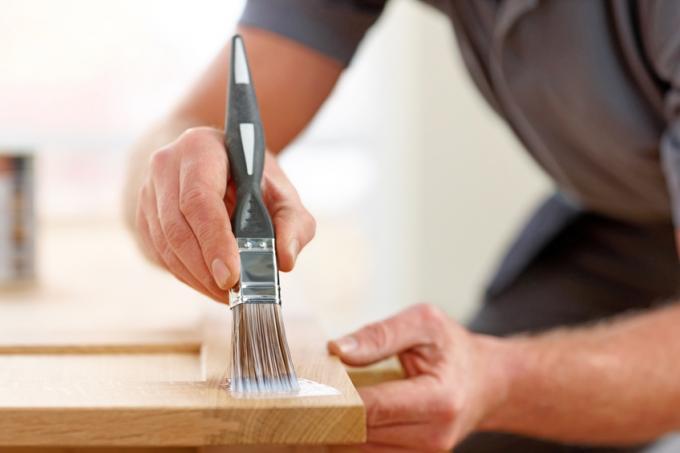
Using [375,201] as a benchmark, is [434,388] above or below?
above

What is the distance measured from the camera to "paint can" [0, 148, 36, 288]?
118 centimetres

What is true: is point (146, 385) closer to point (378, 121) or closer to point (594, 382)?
point (594, 382)

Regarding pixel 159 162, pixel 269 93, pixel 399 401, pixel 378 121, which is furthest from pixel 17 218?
pixel 378 121

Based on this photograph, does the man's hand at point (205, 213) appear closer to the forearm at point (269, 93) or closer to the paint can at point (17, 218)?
the forearm at point (269, 93)

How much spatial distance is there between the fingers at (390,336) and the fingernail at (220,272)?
0.15 metres

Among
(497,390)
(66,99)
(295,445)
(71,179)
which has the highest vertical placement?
(295,445)

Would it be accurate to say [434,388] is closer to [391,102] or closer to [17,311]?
[17,311]

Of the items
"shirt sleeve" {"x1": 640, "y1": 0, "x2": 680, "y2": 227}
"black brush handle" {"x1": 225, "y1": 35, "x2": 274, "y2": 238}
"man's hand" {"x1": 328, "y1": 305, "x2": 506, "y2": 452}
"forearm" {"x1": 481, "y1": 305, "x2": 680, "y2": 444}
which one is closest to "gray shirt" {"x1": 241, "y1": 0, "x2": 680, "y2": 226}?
"shirt sleeve" {"x1": 640, "y1": 0, "x2": 680, "y2": 227}

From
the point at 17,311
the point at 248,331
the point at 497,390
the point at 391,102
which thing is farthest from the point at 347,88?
the point at 248,331

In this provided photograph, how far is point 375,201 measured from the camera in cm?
236

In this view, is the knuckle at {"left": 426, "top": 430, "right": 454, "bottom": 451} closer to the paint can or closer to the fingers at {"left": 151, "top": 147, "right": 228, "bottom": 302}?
the fingers at {"left": 151, "top": 147, "right": 228, "bottom": 302}

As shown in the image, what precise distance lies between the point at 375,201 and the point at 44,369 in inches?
68.0

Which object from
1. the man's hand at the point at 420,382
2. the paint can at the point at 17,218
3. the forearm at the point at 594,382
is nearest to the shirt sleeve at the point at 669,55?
the forearm at the point at 594,382

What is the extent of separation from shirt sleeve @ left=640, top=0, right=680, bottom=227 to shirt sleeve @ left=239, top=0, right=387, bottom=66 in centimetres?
32
